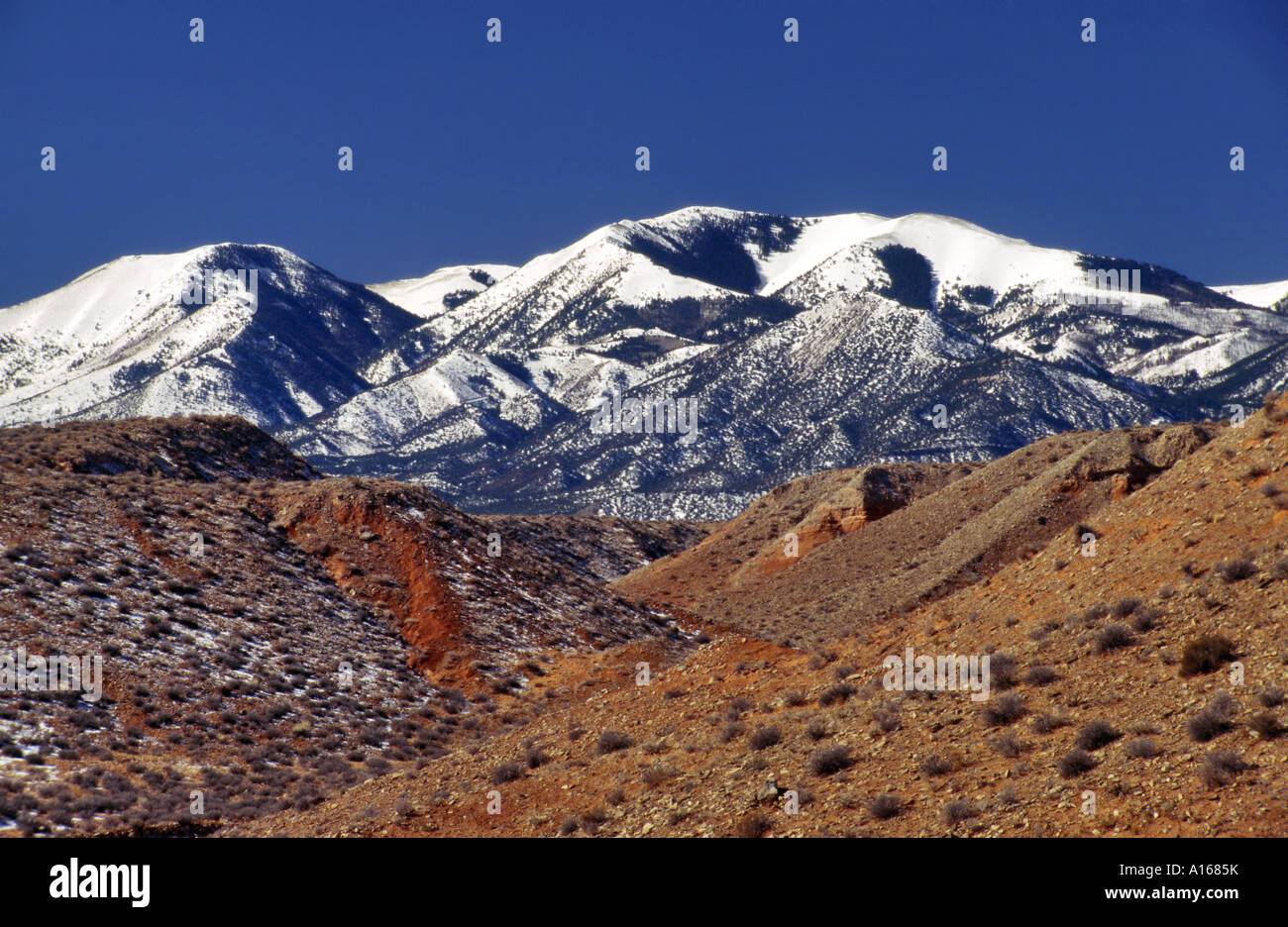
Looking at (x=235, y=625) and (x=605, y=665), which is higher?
(x=235, y=625)

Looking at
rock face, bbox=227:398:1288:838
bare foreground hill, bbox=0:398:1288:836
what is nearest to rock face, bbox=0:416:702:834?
bare foreground hill, bbox=0:398:1288:836

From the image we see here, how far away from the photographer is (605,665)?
31.1m

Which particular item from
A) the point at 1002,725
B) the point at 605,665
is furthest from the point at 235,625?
the point at 1002,725

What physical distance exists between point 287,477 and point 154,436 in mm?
5864

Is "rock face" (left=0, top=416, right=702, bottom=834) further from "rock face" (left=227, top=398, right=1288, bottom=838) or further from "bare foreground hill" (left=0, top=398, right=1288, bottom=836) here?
"rock face" (left=227, top=398, right=1288, bottom=838)

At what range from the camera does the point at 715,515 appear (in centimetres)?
11688

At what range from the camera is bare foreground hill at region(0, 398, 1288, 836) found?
1161cm

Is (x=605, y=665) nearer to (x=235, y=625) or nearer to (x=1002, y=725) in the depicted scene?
(x=235, y=625)

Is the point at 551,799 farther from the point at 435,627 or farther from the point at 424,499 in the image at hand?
the point at 424,499

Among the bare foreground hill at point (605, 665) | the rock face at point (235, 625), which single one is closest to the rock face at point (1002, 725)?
the bare foreground hill at point (605, 665)

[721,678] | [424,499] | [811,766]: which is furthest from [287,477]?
[811,766]

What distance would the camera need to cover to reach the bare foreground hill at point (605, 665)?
1161 centimetres

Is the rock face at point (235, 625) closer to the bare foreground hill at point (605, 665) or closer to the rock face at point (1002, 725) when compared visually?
the bare foreground hill at point (605, 665)

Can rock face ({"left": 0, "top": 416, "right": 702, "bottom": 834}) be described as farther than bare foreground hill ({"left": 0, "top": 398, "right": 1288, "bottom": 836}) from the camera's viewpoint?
Yes
